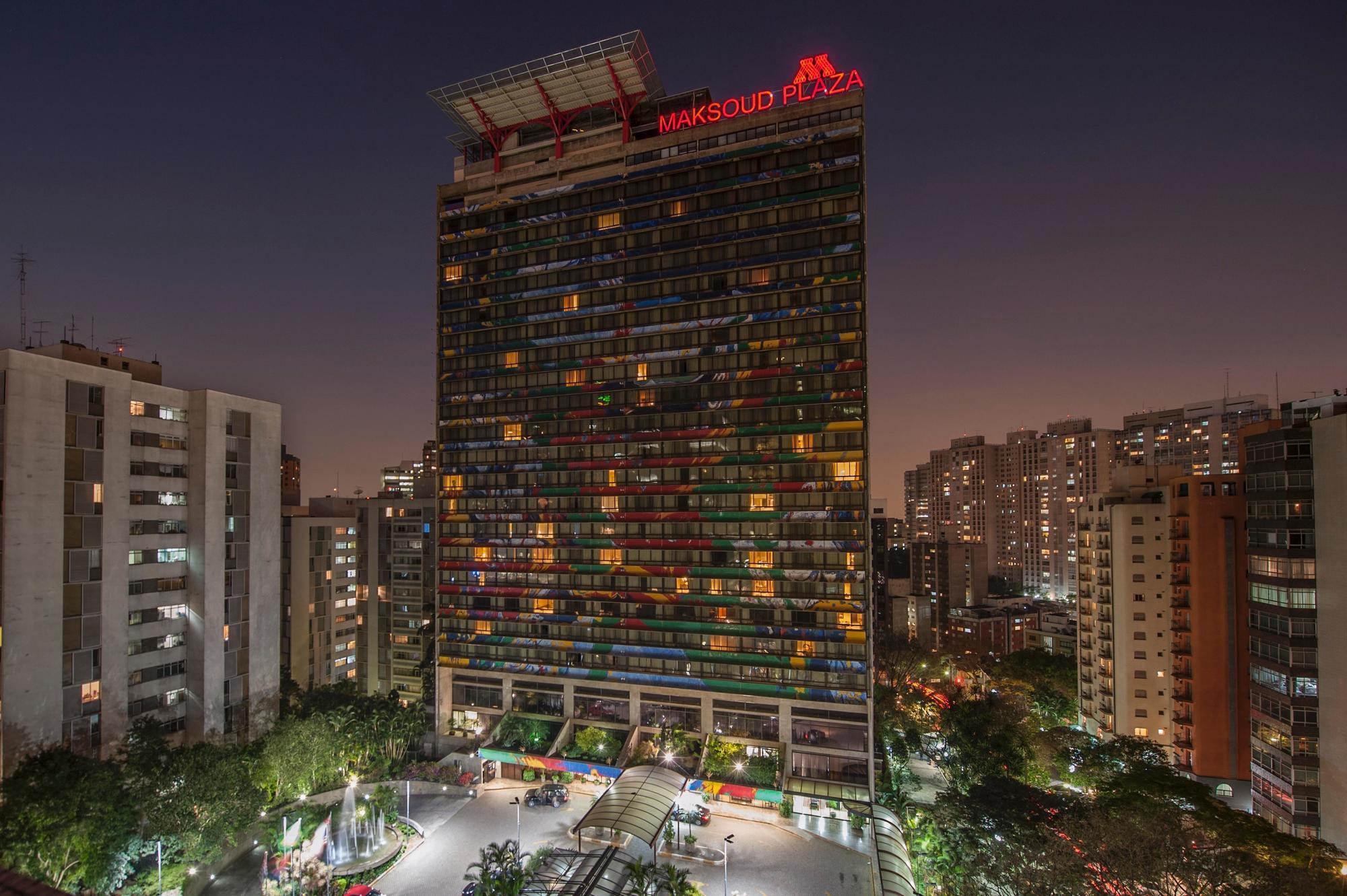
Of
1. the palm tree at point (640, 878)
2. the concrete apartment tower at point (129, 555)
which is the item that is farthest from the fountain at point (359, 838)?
the palm tree at point (640, 878)

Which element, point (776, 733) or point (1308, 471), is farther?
point (776, 733)

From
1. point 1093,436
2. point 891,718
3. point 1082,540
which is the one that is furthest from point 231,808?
point 1093,436

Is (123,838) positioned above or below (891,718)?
above

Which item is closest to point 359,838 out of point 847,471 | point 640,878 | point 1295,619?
point 640,878

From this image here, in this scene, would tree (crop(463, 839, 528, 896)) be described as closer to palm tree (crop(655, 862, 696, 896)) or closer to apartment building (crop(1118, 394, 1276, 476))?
palm tree (crop(655, 862, 696, 896))

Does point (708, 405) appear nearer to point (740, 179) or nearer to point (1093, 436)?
point (740, 179)

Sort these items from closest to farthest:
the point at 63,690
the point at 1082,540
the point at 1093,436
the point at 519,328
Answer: the point at 63,690, the point at 519,328, the point at 1082,540, the point at 1093,436

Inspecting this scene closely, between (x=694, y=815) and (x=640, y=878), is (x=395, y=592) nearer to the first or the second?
(x=694, y=815)

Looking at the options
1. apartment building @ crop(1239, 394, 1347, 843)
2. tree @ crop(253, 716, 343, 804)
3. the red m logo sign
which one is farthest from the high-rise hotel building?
apartment building @ crop(1239, 394, 1347, 843)
